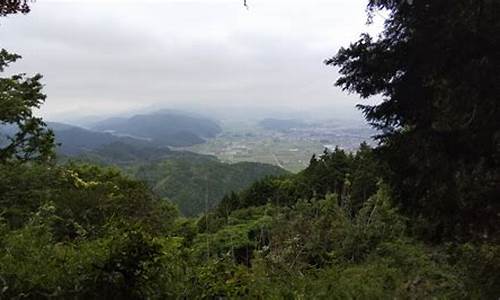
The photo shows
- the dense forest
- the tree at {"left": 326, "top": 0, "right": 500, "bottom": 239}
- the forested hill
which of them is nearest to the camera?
the dense forest

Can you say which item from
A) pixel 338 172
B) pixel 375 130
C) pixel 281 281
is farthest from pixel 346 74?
pixel 338 172

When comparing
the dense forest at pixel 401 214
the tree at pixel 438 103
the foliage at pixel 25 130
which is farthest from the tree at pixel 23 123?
the tree at pixel 438 103

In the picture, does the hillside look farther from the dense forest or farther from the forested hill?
the dense forest

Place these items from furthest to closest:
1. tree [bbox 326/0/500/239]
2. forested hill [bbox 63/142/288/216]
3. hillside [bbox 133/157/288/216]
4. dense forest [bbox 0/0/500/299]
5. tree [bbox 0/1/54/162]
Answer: hillside [bbox 133/157/288/216]
forested hill [bbox 63/142/288/216]
tree [bbox 0/1/54/162]
tree [bbox 326/0/500/239]
dense forest [bbox 0/0/500/299]

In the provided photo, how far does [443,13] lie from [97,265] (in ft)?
16.8

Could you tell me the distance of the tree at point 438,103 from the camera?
614 cm

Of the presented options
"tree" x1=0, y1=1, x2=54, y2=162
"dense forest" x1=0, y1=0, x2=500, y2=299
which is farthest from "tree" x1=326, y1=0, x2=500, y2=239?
"tree" x1=0, y1=1, x2=54, y2=162

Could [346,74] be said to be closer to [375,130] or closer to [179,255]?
[375,130]

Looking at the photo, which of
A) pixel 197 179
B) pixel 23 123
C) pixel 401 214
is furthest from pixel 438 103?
pixel 197 179

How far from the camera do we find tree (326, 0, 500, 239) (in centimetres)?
614

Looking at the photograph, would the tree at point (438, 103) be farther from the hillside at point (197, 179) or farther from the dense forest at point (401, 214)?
the hillside at point (197, 179)

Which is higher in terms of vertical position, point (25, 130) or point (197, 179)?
point (25, 130)

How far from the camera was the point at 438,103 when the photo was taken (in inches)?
255

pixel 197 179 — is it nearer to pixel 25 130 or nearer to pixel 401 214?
pixel 25 130
